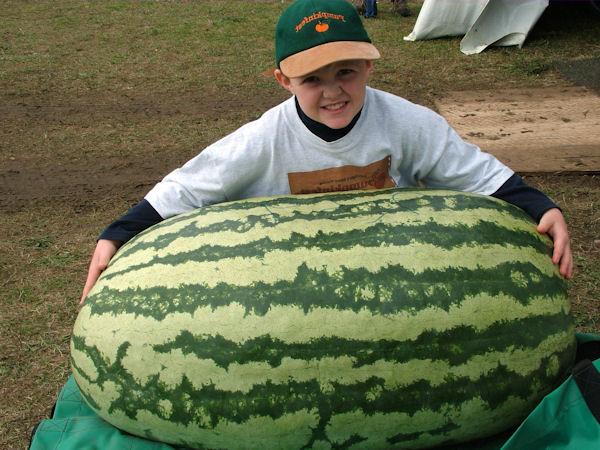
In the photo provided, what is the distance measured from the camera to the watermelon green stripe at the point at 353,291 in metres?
1.84

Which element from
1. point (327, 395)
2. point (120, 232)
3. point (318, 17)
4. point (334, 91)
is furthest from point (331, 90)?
point (327, 395)

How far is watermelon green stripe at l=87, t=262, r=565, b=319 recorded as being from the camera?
184 cm

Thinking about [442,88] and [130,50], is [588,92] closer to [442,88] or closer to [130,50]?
[442,88]

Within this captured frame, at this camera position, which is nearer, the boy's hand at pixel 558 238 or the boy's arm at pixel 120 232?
the boy's hand at pixel 558 238

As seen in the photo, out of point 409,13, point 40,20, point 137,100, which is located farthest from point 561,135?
point 40,20

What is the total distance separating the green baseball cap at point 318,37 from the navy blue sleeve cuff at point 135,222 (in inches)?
27.9

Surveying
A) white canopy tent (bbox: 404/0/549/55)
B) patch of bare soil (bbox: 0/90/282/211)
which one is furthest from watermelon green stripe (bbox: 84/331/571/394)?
white canopy tent (bbox: 404/0/549/55)

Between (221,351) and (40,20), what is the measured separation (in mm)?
8462

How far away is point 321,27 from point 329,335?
1.08m

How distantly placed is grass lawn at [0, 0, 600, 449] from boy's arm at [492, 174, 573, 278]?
1.05 m

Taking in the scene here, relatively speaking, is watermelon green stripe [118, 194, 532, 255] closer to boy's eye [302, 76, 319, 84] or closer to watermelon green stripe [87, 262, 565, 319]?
watermelon green stripe [87, 262, 565, 319]

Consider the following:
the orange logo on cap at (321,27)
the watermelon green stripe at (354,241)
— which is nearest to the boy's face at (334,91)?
the orange logo on cap at (321,27)

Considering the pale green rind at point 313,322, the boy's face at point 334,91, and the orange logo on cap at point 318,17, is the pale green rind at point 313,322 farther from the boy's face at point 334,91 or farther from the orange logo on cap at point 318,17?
the orange logo on cap at point 318,17

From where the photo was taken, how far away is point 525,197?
2.37 meters
